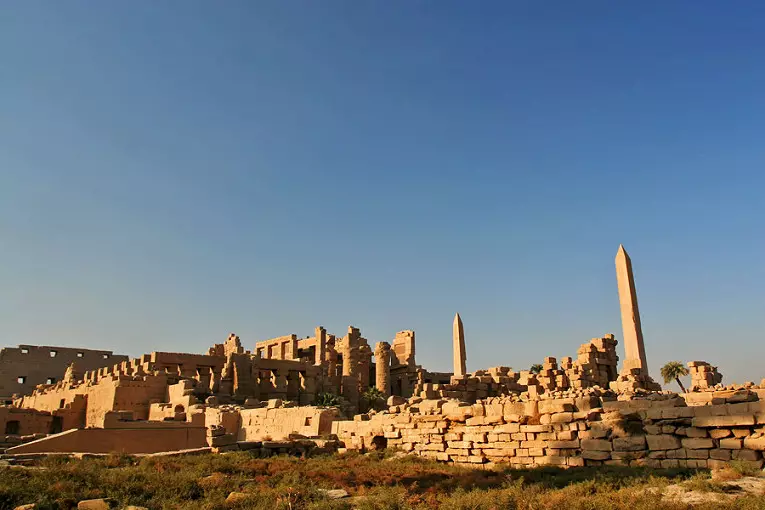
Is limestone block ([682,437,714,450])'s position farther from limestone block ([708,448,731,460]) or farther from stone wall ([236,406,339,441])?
stone wall ([236,406,339,441])

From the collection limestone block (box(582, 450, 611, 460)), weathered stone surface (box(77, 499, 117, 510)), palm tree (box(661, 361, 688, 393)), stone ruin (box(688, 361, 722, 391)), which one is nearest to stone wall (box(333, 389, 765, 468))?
limestone block (box(582, 450, 611, 460))

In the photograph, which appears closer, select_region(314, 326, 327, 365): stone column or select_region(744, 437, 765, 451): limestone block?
select_region(744, 437, 765, 451): limestone block

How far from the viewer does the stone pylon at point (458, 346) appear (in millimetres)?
40188

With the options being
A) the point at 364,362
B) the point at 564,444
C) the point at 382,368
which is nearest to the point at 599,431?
the point at 564,444

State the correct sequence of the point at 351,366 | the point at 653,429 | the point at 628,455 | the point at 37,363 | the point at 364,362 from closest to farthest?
the point at 653,429, the point at 628,455, the point at 351,366, the point at 364,362, the point at 37,363

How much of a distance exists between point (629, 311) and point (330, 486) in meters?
21.9

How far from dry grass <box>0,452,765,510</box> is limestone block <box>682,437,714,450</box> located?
0.57 metres

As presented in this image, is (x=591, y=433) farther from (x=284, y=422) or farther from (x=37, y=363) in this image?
(x=37, y=363)

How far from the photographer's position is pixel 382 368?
40094mm

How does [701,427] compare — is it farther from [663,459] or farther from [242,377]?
[242,377]

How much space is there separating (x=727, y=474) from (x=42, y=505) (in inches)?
359

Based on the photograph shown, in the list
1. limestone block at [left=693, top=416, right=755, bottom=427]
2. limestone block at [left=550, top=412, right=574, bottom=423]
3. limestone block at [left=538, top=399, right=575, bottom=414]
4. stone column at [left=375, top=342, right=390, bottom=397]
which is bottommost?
limestone block at [left=693, top=416, right=755, bottom=427]

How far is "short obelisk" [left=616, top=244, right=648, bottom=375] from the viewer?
2761cm

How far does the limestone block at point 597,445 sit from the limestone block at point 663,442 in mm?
722
